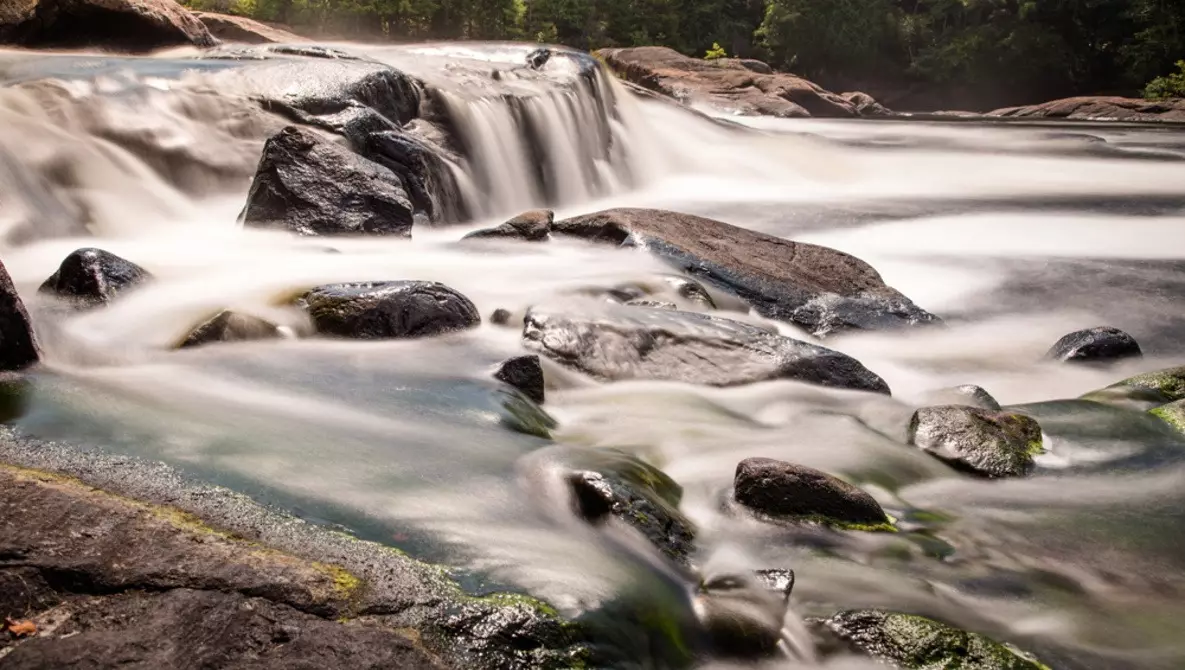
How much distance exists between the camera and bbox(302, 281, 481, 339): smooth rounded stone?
5191mm

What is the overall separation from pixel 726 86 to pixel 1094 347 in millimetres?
23318

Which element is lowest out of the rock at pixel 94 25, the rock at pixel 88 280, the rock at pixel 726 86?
the rock at pixel 726 86

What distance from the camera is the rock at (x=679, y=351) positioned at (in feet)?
17.7

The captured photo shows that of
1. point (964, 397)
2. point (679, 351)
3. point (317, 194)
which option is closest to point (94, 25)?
point (317, 194)

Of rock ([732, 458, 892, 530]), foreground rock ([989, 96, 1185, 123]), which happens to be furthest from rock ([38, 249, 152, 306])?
foreground rock ([989, 96, 1185, 123])

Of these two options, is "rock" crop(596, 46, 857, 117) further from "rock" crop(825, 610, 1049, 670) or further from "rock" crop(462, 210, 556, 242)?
"rock" crop(825, 610, 1049, 670)

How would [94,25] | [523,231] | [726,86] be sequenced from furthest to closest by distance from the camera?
[726,86]
[94,25]
[523,231]

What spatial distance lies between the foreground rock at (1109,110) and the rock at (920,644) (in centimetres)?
2711

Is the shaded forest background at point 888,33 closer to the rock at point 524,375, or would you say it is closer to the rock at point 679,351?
the rock at point 679,351

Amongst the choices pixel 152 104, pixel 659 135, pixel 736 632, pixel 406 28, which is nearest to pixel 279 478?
pixel 736 632

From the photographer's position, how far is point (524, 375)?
4832 mm

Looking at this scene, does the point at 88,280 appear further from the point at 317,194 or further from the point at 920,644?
the point at 920,644

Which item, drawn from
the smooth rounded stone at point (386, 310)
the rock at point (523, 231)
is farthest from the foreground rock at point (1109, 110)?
the smooth rounded stone at point (386, 310)

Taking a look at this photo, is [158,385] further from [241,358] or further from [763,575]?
[763,575]
